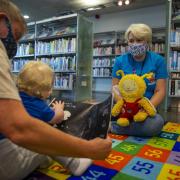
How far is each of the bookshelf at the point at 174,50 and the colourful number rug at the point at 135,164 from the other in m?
2.00

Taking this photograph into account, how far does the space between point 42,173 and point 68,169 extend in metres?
0.12

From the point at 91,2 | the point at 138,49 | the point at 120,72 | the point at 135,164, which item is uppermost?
the point at 91,2

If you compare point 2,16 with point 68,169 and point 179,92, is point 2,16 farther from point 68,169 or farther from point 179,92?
point 179,92

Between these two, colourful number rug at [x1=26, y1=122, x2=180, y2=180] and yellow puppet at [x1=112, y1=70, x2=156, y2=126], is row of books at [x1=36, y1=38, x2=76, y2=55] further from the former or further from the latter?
colourful number rug at [x1=26, y1=122, x2=180, y2=180]

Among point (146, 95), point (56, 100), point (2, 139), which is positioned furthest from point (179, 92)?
point (2, 139)

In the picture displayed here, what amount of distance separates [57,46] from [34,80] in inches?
135

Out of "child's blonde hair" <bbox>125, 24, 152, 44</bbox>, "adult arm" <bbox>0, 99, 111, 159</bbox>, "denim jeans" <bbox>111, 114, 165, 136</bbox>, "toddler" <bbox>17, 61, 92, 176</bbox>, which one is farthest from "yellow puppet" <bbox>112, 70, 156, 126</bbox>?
"adult arm" <bbox>0, 99, 111, 159</bbox>

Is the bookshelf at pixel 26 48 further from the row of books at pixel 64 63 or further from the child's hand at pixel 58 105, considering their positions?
the child's hand at pixel 58 105

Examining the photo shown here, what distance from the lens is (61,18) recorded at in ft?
13.9

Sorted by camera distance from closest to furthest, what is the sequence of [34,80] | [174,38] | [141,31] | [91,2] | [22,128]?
[22,128] → [34,80] → [141,31] → [174,38] → [91,2]

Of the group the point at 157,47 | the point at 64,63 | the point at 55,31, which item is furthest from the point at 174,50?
the point at 55,31

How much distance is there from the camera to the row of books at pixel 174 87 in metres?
3.35

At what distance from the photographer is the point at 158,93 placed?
1.67m

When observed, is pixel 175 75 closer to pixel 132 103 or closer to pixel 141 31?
pixel 141 31
